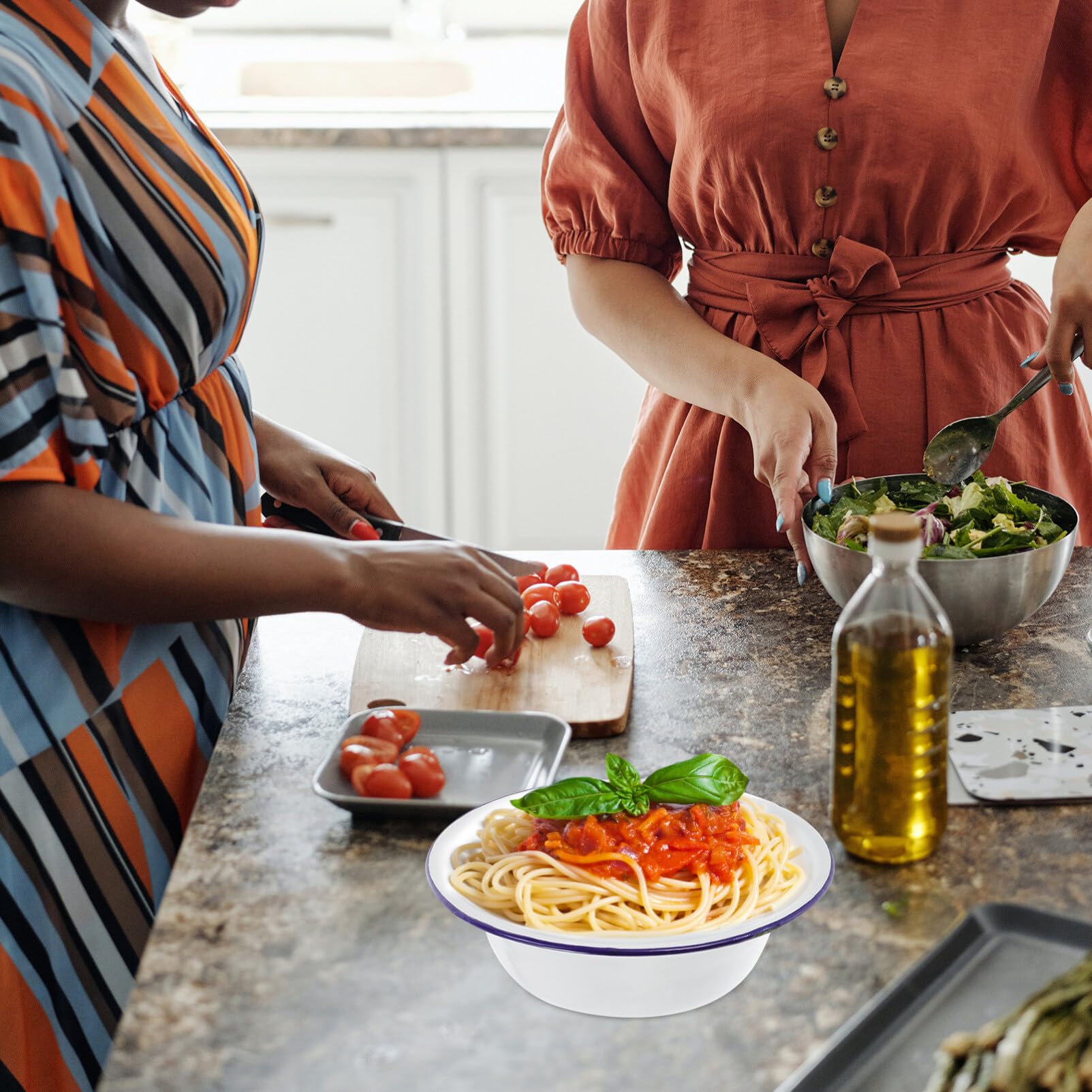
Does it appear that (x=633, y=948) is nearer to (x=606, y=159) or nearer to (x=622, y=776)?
(x=622, y=776)

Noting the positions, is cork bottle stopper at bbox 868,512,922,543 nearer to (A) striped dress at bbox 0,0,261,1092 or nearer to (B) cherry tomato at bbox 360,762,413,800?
(B) cherry tomato at bbox 360,762,413,800

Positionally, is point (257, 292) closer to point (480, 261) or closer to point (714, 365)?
point (480, 261)

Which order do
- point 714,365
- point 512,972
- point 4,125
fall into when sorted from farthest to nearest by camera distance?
point 714,365 < point 4,125 < point 512,972

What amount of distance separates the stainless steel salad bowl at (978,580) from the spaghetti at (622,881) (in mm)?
347

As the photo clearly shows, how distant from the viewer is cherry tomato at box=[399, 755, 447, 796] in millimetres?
916

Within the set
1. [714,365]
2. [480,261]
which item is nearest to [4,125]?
[714,365]

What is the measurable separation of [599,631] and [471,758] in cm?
26

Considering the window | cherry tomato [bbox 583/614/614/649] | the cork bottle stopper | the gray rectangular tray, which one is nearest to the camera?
the gray rectangular tray

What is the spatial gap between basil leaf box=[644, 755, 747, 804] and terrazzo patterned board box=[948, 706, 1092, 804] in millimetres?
201

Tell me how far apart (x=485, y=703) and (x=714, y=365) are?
0.51 metres

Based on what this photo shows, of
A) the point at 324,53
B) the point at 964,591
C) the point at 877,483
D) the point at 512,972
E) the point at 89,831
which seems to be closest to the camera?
the point at 512,972

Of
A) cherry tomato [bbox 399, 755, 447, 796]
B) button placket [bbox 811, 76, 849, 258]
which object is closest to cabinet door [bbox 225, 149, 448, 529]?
button placket [bbox 811, 76, 849, 258]

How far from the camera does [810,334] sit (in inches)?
58.1

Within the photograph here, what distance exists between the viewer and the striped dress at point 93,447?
2.84ft
